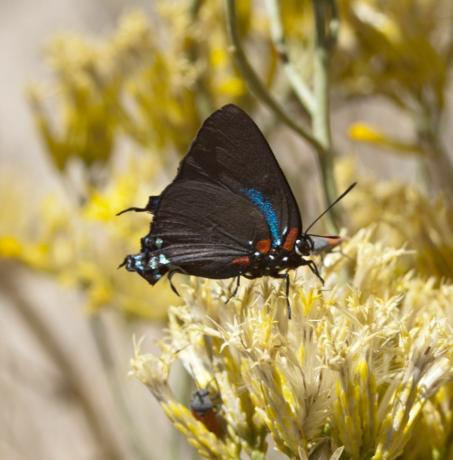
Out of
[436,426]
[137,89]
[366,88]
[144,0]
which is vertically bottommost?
[436,426]

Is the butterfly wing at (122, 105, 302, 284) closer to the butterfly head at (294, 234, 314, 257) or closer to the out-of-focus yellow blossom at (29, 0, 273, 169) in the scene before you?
the butterfly head at (294, 234, 314, 257)

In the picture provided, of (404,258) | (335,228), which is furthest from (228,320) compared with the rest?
(404,258)

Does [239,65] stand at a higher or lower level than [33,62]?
lower

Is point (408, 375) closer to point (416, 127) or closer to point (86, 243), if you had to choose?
point (416, 127)

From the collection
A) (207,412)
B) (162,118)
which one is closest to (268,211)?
(207,412)

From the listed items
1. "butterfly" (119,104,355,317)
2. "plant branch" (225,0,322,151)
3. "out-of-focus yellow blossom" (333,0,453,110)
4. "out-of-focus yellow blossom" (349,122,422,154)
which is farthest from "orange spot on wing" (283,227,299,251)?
"out-of-focus yellow blossom" (333,0,453,110)

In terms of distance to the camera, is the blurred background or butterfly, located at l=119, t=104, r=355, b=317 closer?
butterfly, located at l=119, t=104, r=355, b=317
